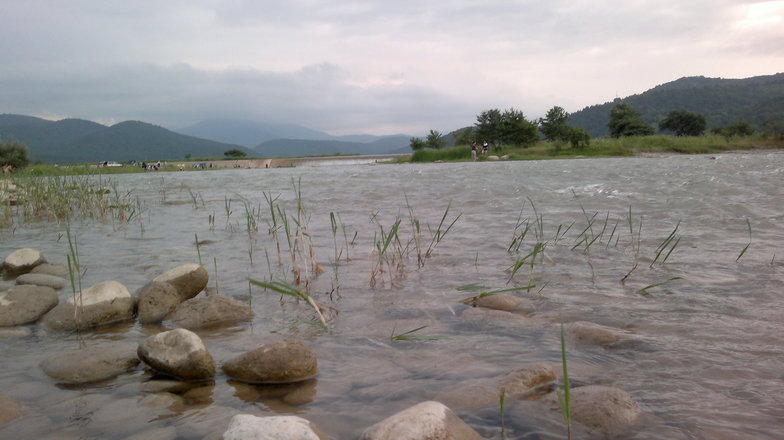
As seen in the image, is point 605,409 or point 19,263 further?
point 19,263

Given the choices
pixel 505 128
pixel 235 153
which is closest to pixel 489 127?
pixel 505 128

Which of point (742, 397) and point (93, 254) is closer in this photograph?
point (742, 397)

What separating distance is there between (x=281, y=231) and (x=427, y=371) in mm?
5463

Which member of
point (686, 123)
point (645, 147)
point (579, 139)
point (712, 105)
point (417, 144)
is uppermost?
point (712, 105)

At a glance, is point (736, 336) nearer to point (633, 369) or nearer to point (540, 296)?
point (633, 369)

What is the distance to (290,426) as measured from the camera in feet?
5.82

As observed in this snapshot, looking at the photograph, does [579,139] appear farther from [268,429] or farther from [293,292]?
[268,429]

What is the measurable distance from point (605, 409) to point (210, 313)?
2.62 m

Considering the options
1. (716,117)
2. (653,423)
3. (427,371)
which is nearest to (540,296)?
(427,371)

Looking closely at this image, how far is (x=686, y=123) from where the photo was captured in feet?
254

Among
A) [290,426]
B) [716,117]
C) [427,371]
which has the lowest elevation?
[427,371]

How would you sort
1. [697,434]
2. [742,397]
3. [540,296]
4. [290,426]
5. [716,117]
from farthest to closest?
[716,117]
[540,296]
[742,397]
[697,434]
[290,426]

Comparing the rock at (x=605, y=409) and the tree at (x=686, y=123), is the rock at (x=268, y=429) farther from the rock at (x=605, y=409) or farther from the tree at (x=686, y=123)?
the tree at (x=686, y=123)

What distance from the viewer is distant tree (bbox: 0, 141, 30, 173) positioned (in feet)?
111
